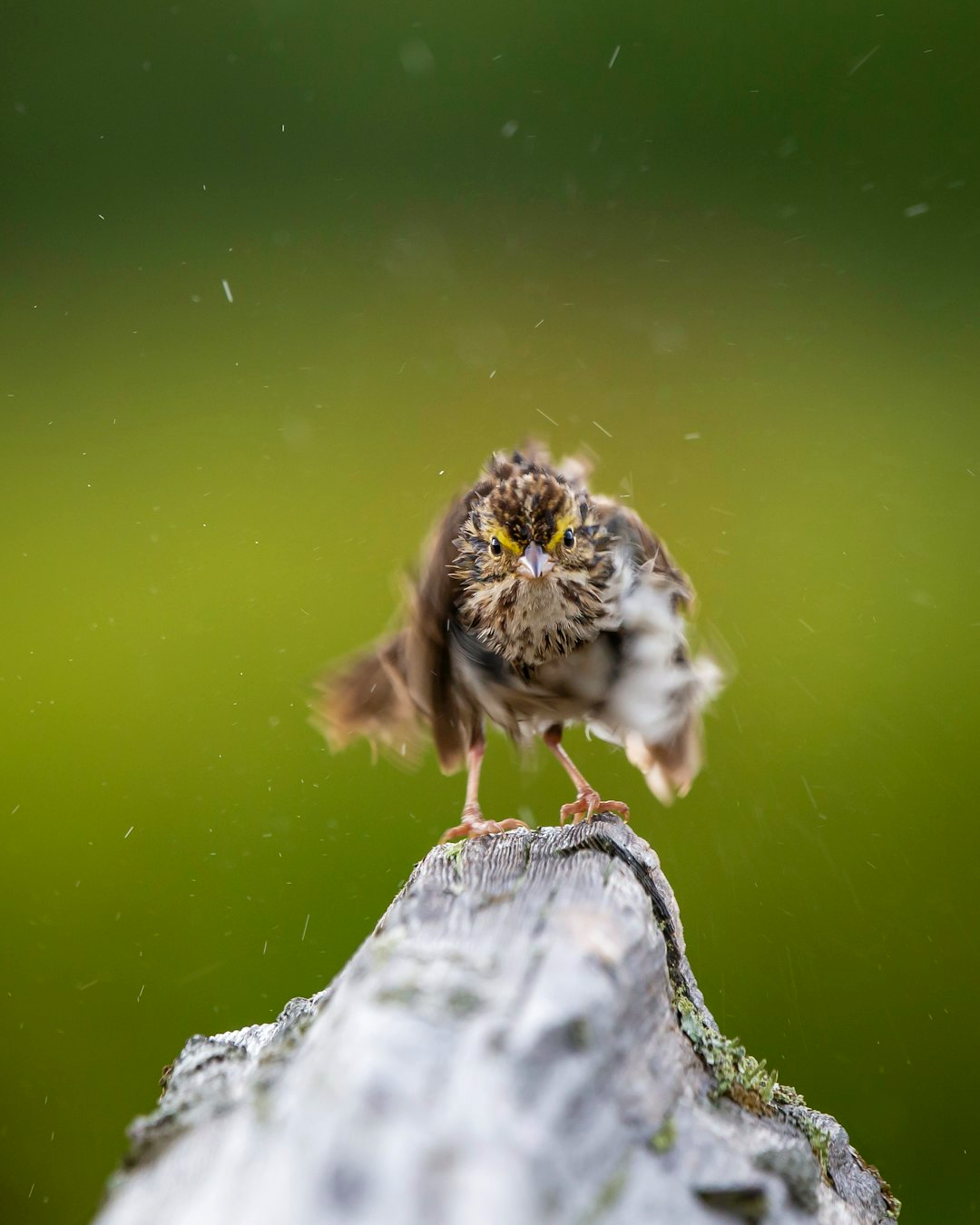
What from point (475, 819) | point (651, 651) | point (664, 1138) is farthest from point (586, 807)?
point (664, 1138)

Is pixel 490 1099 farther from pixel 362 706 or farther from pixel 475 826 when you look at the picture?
pixel 362 706

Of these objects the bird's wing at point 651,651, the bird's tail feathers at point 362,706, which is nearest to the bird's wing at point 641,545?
the bird's wing at point 651,651

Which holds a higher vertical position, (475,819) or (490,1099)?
(490,1099)

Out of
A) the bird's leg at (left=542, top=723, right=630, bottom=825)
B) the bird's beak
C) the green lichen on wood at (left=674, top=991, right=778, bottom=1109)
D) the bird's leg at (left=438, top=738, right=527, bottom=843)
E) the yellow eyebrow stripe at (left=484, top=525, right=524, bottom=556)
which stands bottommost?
the bird's leg at (left=542, top=723, right=630, bottom=825)

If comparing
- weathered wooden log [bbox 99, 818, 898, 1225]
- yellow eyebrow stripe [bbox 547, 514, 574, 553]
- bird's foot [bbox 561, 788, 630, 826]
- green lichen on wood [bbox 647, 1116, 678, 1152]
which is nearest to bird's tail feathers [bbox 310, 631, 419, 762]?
bird's foot [bbox 561, 788, 630, 826]

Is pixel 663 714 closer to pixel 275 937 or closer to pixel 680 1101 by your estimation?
pixel 680 1101

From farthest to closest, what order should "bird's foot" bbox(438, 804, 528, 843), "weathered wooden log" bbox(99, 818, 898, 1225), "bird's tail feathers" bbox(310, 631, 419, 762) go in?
"bird's tail feathers" bbox(310, 631, 419, 762)
"bird's foot" bbox(438, 804, 528, 843)
"weathered wooden log" bbox(99, 818, 898, 1225)

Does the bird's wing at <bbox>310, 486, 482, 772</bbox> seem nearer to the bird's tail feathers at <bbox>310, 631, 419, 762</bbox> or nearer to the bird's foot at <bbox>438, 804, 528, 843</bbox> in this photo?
the bird's tail feathers at <bbox>310, 631, 419, 762</bbox>

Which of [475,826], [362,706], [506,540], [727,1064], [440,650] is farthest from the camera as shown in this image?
[362,706]
